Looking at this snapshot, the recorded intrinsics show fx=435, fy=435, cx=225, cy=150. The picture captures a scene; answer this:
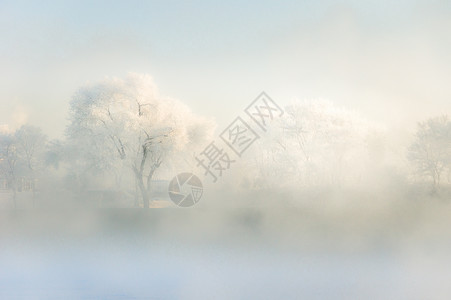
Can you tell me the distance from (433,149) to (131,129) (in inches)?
302

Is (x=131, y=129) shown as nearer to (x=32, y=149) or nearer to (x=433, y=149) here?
(x=32, y=149)

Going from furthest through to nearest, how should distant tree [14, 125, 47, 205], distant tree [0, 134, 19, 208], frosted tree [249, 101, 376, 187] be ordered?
distant tree [14, 125, 47, 205] < distant tree [0, 134, 19, 208] < frosted tree [249, 101, 376, 187]

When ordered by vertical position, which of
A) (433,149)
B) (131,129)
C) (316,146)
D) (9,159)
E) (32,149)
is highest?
(131,129)

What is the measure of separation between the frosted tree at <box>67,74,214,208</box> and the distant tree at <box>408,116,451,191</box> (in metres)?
5.36

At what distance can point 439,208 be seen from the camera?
33.9 ft

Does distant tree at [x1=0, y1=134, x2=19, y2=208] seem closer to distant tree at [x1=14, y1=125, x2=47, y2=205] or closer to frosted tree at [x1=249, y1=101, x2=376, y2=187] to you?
distant tree at [x1=14, y1=125, x2=47, y2=205]

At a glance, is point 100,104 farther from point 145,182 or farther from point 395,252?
point 395,252

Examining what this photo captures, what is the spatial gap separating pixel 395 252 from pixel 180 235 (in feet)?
15.9

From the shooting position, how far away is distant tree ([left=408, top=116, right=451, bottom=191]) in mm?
10359

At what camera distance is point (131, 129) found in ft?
38.3

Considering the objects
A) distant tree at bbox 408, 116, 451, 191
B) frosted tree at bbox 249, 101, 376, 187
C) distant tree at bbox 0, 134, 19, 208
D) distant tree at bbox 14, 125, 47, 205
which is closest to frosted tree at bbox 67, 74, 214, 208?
distant tree at bbox 14, 125, 47, 205

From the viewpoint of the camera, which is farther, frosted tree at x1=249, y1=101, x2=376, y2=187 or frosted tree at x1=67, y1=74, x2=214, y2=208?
frosted tree at x1=67, y1=74, x2=214, y2=208

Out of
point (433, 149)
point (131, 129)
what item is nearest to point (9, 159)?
point (131, 129)

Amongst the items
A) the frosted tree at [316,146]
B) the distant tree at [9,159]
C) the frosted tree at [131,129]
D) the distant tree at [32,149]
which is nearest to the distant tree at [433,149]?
the frosted tree at [316,146]
